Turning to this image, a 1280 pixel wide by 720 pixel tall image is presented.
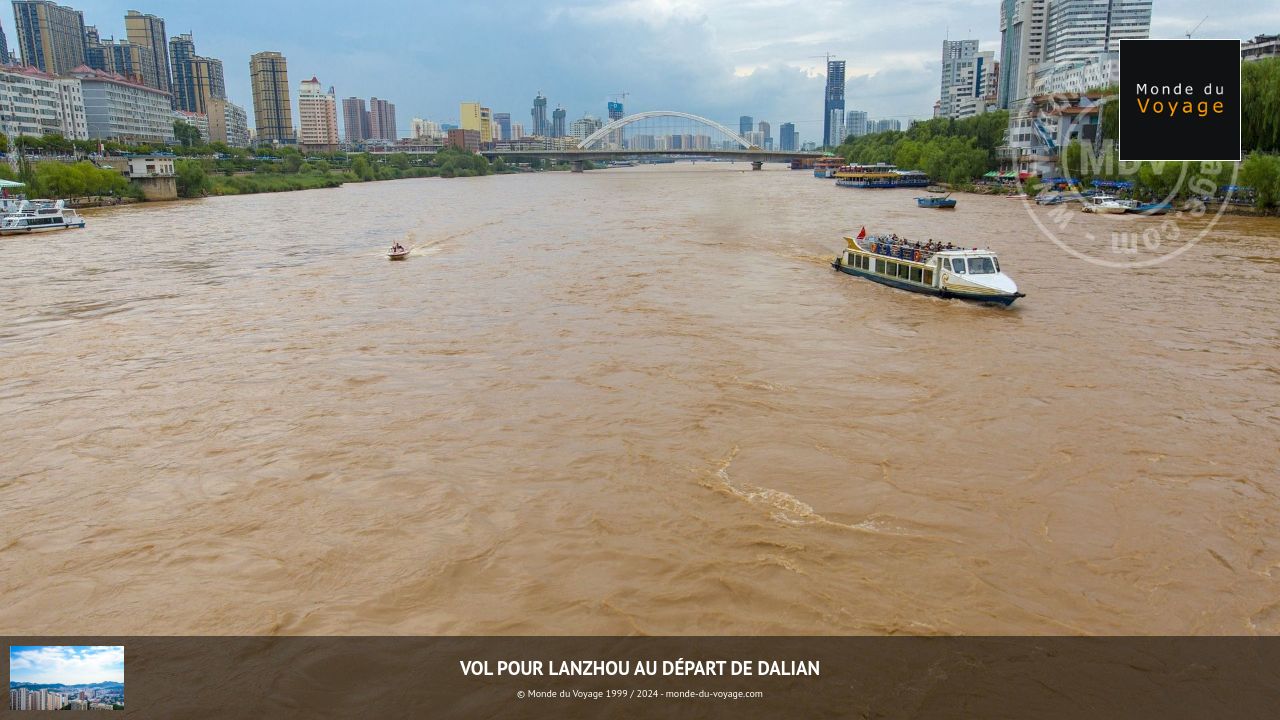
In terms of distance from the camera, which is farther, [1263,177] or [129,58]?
[129,58]

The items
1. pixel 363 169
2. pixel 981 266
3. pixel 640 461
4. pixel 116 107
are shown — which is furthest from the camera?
pixel 116 107

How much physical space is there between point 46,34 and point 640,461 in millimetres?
216208

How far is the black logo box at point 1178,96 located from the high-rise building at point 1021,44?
459 feet

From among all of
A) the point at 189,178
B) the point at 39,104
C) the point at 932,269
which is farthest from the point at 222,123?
the point at 932,269

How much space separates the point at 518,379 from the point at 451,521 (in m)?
5.00

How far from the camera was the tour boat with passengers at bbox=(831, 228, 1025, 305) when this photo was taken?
18.5 metres

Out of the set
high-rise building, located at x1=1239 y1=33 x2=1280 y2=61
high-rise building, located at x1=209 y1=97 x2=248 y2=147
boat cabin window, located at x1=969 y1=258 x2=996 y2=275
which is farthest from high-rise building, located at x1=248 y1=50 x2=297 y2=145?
boat cabin window, located at x1=969 y1=258 x2=996 y2=275

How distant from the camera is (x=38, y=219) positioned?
1539 inches

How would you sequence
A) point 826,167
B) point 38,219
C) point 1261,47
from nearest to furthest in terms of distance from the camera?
1. point 38,219
2. point 1261,47
3. point 826,167

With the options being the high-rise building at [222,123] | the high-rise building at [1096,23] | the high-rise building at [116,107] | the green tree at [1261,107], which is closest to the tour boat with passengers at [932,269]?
the green tree at [1261,107]

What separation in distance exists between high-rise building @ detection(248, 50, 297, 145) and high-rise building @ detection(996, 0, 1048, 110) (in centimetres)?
14883
